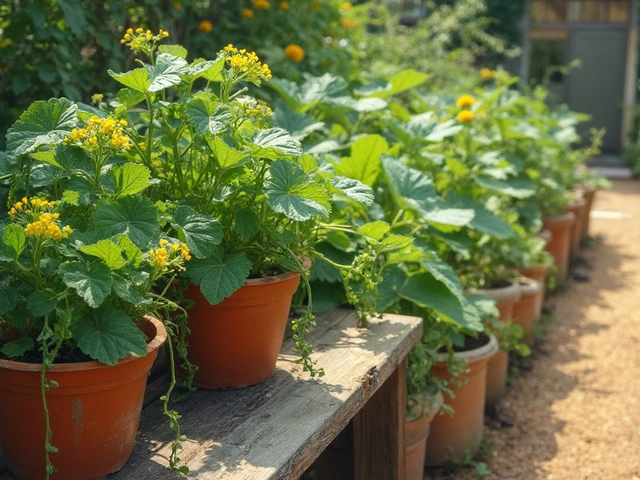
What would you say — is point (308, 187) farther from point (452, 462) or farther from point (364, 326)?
point (452, 462)

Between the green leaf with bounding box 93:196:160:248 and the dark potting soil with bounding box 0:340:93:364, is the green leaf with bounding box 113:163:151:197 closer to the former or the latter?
the green leaf with bounding box 93:196:160:248

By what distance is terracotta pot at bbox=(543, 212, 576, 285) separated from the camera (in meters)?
4.27

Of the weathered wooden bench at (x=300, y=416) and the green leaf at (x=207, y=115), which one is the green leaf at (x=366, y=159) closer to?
the weathered wooden bench at (x=300, y=416)

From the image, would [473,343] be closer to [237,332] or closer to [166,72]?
[237,332]

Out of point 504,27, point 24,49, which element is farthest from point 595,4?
point 24,49

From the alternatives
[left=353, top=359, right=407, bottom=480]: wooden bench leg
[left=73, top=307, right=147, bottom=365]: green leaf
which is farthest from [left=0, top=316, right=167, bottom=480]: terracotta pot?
[left=353, top=359, right=407, bottom=480]: wooden bench leg

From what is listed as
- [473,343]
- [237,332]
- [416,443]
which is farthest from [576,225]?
[237,332]

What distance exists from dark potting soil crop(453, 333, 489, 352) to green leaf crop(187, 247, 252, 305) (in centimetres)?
135

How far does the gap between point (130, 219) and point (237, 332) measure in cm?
32

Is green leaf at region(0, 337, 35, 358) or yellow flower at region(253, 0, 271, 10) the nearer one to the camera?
green leaf at region(0, 337, 35, 358)

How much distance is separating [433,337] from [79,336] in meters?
1.24

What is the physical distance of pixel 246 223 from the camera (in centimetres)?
133

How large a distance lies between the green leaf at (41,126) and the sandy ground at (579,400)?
1.64m

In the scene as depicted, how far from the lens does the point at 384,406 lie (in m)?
1.84
